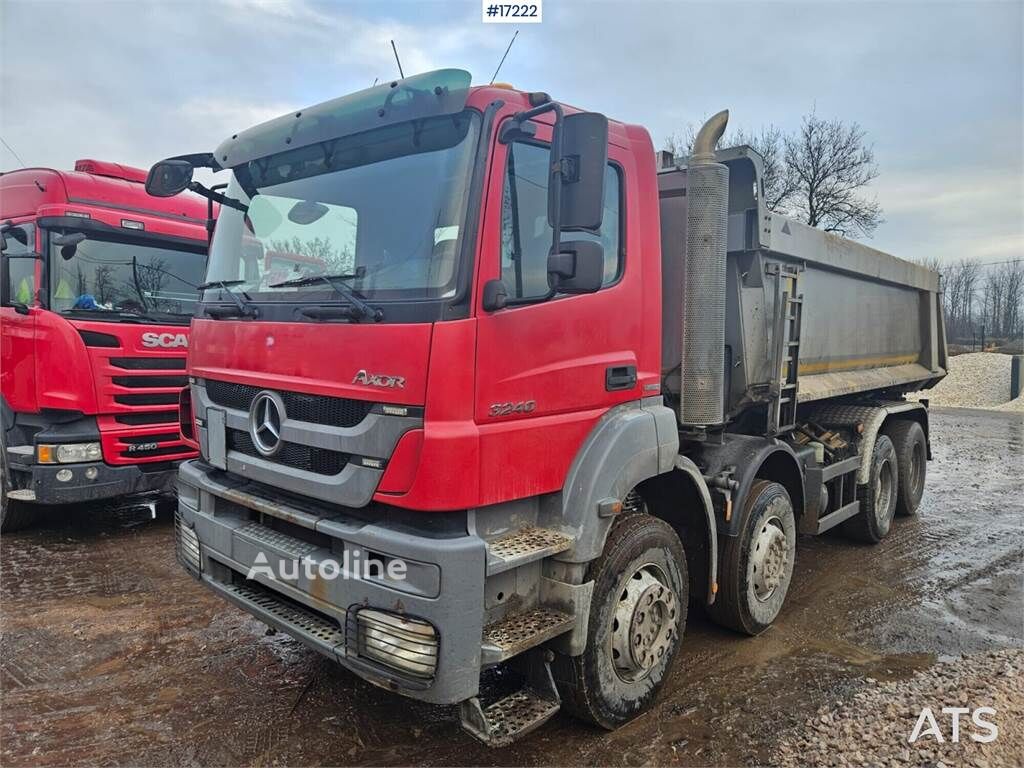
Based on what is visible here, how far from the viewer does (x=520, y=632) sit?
9.13ft

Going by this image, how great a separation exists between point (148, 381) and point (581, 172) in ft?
16.6

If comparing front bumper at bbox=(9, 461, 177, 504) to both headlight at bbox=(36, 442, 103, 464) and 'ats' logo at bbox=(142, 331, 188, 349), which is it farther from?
'ats' logo at bbox=(142, 331, 188, 349)

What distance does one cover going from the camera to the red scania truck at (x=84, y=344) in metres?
5.75

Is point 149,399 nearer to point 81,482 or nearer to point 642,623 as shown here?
point 81,482

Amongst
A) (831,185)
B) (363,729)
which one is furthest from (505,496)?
(831,185)

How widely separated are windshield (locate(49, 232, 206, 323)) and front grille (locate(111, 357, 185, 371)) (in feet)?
1.24

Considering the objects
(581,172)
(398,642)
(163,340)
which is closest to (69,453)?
(163,340)

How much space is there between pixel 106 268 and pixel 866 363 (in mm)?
7058

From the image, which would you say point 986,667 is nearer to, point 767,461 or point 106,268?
point 767,461

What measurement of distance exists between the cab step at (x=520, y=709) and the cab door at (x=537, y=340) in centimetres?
81

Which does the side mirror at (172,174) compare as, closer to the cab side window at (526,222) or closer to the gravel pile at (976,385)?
the cab side window at (526,222)

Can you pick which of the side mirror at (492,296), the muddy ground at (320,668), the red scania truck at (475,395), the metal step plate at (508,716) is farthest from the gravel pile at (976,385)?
the side mirror at (492,296)

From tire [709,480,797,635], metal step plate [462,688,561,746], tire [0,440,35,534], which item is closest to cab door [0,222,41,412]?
tire [0,440,35,534]

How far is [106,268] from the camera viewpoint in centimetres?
611
